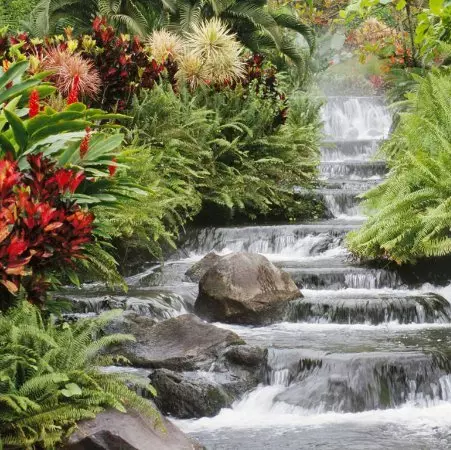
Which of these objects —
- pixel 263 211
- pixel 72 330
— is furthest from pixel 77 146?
pixel 263 211

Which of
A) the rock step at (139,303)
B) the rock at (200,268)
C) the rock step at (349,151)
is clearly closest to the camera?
the rock step at (139,303)

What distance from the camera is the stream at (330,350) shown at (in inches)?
223

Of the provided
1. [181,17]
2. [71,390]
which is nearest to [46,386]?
[71,390]

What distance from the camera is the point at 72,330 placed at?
5152 mm

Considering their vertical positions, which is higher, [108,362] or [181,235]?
[181,235]

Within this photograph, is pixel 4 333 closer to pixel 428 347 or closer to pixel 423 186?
pixel 428 347

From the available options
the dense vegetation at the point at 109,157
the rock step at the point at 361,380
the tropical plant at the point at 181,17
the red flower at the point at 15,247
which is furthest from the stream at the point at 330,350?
the tropical plant at the point at 181,17

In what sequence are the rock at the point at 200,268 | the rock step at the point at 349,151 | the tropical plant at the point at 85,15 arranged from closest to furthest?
the rock at the point at 200,268, the rock step at the point at 349,151, the tropical plant at the point at 85,15

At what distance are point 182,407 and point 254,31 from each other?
15.2 meters

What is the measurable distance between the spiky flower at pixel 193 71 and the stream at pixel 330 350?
270 centimetres

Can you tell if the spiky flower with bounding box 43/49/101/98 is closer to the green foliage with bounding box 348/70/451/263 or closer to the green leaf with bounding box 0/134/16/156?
the green foliage with bounding box 348/70/451/263

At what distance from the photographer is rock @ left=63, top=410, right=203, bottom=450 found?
438 centimetres

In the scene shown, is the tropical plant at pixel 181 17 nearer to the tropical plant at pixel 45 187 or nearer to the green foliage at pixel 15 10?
the green foliage at pixel 15 10

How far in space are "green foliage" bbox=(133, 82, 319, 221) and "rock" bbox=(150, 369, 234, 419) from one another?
405 centimetres
